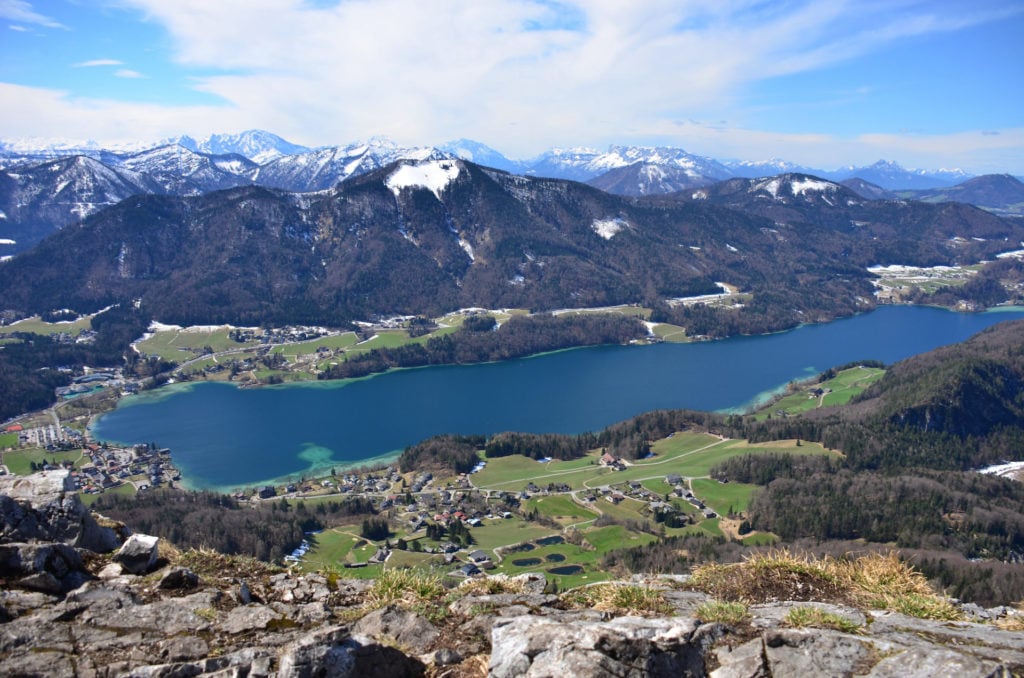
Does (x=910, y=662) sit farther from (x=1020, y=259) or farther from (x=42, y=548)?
(x=1020, y=259)

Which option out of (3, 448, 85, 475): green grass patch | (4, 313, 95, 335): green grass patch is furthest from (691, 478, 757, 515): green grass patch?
(4, 313, 95, 335): green grass patch

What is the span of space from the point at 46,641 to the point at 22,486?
3.05m

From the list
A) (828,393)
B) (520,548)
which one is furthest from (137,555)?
(828,393)

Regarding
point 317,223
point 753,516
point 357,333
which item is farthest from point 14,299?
point 753,516

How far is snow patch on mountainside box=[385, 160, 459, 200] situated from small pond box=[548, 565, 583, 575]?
528 ft

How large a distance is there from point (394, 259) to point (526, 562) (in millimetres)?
133155

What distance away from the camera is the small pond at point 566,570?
3781cm

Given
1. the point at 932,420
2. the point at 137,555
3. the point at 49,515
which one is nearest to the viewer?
the point at 137,555

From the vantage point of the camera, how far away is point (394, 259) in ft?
538

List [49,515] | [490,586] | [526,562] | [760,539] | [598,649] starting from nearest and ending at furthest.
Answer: [598,649]
[49,515]
[490,586]
[526,562]
[760,539]

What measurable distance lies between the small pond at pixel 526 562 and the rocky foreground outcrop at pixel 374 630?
3428 centimetres

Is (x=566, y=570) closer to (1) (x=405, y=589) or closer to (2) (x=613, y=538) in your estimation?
(2) (x=613, y=538)

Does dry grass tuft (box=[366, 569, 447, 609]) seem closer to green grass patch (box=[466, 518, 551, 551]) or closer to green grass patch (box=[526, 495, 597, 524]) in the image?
green grass patch (box=[466, 518, 551, 551])

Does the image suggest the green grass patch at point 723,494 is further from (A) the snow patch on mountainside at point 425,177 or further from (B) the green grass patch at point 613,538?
(A) the snow patch on mountainside at point 425,177
